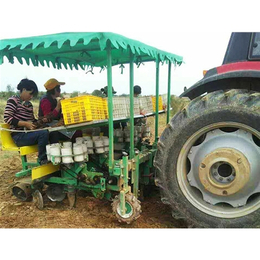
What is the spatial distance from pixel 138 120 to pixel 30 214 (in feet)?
8.02

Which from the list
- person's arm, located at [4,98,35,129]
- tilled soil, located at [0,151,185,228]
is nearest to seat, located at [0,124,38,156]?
person's arm, located at [4,98,35,129]

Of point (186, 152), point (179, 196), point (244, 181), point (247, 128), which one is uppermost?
point (247, 128)

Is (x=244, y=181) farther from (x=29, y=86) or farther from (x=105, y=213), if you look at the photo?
(x=29, y=86)

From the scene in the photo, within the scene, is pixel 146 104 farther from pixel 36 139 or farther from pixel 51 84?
pixel 36 139

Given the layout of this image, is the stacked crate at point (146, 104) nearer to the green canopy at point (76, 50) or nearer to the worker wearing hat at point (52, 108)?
the green canopy at point (76, 50)

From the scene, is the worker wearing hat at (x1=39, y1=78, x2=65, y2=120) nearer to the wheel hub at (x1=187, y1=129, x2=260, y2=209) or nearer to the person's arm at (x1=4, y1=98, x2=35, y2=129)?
the person's arm at (x1=4, y1=98, x2=35, y2=129)

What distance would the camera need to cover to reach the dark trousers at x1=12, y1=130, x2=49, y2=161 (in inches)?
154

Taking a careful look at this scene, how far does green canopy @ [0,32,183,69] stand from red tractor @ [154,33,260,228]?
938 millimetres

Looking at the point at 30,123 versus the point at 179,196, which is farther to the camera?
the point at 30,123

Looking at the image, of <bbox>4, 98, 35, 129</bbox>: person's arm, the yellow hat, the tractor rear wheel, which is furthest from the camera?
the yellow hat

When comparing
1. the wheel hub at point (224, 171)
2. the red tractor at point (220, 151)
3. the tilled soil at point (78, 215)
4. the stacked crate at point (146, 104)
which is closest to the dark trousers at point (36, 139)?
the tilled soil at point (78, 215)

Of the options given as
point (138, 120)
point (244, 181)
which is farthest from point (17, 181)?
point (244, 181)

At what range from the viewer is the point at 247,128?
2.78m

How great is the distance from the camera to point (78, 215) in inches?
144
